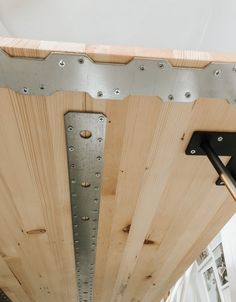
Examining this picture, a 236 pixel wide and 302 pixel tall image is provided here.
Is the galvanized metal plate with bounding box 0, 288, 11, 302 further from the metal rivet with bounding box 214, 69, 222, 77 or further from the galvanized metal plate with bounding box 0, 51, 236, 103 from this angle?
the metal rivet with bounding box 214, 69, 222, 77

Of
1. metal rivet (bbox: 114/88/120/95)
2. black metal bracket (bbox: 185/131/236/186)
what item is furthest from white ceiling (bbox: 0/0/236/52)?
metal rivet (bbox: 114/88/120/95)

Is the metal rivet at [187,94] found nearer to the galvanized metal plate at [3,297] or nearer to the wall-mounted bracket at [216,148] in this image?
the wall-mounted bracket at [216,148]

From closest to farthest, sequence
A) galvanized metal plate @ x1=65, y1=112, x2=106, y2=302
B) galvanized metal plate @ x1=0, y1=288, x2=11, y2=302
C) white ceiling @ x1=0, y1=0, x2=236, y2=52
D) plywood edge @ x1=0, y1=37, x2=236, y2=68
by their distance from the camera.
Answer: plywood edge @ x1=0, y1=37, x2=236, y2=68, galvanized metal plate @ x1=65, y1=112, x2=106, y2=302, white ceiling @ x1=0, y1=0, x2=236, y2=52, galvanized metal plate @ x1=0, y1=288, x2=11, y2=302

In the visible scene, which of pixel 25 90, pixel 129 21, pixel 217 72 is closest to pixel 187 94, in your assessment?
pixel 217 72

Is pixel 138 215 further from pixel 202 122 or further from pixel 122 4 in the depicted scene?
pixel 122 4

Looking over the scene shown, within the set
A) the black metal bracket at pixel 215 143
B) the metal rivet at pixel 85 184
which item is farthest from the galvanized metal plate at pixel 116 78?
the metal rivet at pixel 85 184

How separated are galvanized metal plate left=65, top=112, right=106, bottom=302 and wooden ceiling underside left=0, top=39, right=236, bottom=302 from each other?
0.7 inches

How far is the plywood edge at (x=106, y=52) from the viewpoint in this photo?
1.27 ft

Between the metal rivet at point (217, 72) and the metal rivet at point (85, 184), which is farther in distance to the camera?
the metal rivet at point (85, 184)

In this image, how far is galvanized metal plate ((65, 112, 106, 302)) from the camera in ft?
1.69

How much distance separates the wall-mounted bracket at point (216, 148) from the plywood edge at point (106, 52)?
0.17m

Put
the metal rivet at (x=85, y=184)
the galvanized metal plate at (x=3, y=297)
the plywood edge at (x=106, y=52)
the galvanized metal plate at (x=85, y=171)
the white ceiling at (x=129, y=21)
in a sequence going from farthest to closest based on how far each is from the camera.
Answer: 1. the galvanized metal plate at (x=3, y=297)
2. the white ceiling at (x=129, y=21)
3. the metal rivet at (x=85, y=184)
4. the galvanized metal plate at (x=85, y=171)
5. the plywood edge at (x=106, y=52)

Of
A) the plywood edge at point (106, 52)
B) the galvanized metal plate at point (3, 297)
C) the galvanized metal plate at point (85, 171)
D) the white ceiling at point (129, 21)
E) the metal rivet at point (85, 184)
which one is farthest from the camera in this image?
the galvanized metal plate at point (3, 297)

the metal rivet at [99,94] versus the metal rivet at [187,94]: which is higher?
the metal rivet at [99,94]
